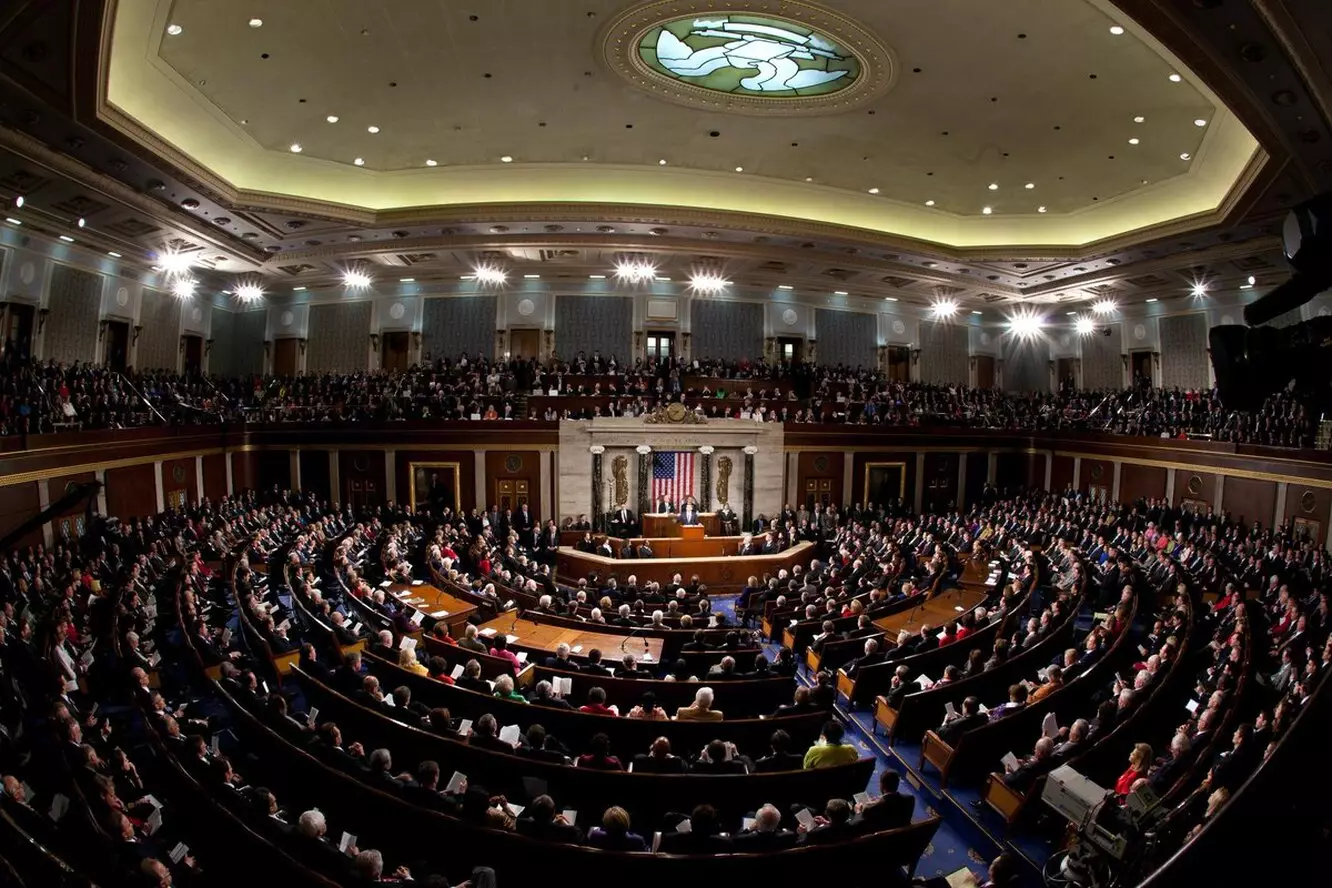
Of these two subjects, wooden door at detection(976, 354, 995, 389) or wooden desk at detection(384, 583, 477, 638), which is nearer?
wooden desk at detection(384, 583, 477, 638)

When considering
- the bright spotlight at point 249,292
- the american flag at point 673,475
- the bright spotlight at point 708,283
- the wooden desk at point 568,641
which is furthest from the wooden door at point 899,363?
the bright spotlight at point 249,292

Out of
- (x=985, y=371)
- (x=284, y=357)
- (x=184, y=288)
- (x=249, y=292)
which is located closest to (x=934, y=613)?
(x=985, y=371)

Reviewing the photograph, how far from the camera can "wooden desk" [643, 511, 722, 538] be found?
19.8 m

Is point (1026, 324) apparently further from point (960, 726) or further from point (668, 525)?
point (960, 726)

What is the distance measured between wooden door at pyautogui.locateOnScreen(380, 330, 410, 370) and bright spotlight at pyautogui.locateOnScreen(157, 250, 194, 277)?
653 cm

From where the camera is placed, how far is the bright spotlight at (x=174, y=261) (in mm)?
20737

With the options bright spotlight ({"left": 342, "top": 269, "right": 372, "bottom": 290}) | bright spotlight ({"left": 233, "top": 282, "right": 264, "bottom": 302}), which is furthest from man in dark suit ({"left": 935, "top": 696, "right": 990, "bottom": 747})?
bright spotlight ({"left": 233, "top": 282, "right": 264, "bottom": 302})

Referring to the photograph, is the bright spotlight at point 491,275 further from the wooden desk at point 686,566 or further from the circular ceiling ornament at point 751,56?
the circular ceiling ornament at point 751,56

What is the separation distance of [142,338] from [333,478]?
834cm

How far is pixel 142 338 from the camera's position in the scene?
74.1ft

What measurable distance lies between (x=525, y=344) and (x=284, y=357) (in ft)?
32.2

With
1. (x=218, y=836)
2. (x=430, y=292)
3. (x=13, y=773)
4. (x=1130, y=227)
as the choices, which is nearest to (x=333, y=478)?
(x=430, y=292)

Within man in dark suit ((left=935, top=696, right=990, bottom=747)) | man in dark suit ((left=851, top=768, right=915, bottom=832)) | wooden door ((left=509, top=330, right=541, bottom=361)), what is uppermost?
wooden door ((left=509, top=330, right=541, bottom=361))

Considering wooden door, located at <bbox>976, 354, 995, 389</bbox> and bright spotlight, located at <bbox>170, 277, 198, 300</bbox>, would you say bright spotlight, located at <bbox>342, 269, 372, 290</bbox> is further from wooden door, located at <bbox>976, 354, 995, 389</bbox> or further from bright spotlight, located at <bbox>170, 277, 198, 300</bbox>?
wooden door, located at <bbox>976, 354, 995, 389</bbox>
